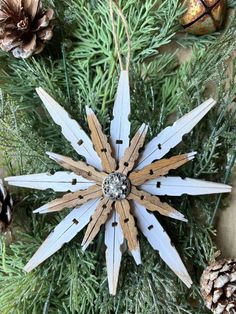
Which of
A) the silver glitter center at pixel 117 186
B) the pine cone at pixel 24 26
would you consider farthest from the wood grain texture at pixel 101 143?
the pine cone at pixel 24 26

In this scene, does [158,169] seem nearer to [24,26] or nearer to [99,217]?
[99,217]

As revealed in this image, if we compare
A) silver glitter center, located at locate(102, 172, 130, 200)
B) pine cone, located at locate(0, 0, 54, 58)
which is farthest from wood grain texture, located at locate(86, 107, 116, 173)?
pine cone, located at locate(0, 0, 54, 58)

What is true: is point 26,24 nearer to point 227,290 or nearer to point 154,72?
point 154,72

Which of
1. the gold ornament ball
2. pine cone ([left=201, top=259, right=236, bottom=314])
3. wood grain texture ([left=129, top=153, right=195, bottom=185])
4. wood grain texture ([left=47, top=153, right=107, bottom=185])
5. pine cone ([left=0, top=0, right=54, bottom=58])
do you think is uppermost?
pine cone ([left=0, top=0, right=54, bottom=58])

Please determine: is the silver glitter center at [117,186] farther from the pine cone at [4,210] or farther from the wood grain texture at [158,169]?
the pine cone at [4,210]

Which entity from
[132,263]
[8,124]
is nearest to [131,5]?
[8,124]

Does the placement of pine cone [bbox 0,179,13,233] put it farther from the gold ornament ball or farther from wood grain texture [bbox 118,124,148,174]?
the gold ornament ball

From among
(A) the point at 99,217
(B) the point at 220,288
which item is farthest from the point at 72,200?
(B) the point at 220,288
